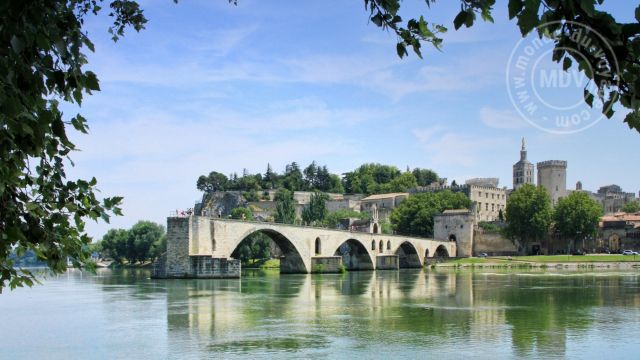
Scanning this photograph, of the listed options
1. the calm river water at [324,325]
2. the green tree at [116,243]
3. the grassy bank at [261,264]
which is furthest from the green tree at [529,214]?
the calm river water at [324,325]

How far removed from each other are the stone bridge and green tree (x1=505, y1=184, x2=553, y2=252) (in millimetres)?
7126

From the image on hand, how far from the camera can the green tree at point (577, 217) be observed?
6831cm

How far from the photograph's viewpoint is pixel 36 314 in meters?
19.8

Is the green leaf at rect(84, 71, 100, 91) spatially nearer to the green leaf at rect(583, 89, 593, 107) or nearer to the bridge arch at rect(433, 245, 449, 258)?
the green leaf at rect(583, 89, 593, 107)

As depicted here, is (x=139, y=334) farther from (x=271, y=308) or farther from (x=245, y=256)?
(x=245, y=256)

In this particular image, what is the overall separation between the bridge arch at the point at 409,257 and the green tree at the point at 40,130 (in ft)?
207

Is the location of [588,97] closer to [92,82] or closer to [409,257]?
[92,82]

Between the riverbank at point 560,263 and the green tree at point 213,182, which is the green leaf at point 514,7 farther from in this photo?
the green tree at point 213,182

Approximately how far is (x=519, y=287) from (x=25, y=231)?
92.5 ft

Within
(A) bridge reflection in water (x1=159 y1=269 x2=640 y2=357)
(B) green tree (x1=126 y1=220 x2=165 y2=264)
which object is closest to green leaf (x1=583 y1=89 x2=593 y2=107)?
(A) bridge reflection in water (x1=159 y1=269 x2=640 y2=357)

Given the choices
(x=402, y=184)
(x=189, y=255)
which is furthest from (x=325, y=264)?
(x=402, y=184)

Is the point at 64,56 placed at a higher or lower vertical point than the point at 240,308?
higher

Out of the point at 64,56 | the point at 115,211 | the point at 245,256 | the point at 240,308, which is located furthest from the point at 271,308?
the point at 245,256

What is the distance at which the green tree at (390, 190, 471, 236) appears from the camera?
7912 cm
